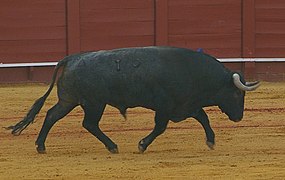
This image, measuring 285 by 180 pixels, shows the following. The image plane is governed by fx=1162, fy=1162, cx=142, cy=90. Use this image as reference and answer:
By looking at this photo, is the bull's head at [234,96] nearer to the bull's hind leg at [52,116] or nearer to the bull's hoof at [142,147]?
the bull's hoof at [142,147]

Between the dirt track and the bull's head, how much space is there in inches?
11.2

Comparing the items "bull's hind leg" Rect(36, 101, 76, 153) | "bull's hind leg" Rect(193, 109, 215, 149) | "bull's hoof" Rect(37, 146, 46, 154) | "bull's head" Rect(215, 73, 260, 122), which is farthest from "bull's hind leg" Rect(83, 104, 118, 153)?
"bull's head" Rect(215, 73, 260, 122)

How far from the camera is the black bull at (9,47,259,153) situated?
872 centimetres

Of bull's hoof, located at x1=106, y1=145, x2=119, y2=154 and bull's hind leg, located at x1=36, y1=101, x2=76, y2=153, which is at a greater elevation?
bull's hind leg, located at x1=36, y1=101, x2=76, y2=153

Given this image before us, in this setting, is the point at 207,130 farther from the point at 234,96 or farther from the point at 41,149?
the point at 41,149

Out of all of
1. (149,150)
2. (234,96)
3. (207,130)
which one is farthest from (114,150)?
(234,96)

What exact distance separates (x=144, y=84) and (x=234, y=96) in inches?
31.1

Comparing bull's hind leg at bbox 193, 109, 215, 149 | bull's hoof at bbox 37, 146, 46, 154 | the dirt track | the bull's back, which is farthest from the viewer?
bull's hind leg at bbox 193, 109, 215, 149

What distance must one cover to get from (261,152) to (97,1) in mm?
7156

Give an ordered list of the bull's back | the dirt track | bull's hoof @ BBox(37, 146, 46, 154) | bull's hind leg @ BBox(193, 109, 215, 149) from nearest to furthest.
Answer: the dirt track
the bull's back
bull's hoof @ BBox(37, 146, 46, 154)
bull's hind leg @ BBox(193, 109, 215, 149)

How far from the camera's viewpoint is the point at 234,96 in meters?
9.05

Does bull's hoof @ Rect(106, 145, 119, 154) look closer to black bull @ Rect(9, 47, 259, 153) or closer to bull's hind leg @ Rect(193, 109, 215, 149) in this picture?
black bull @ Rect(9, 47, 259, 153)

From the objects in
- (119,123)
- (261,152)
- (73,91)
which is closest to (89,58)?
(73,91)

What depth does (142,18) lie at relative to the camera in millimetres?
15734
